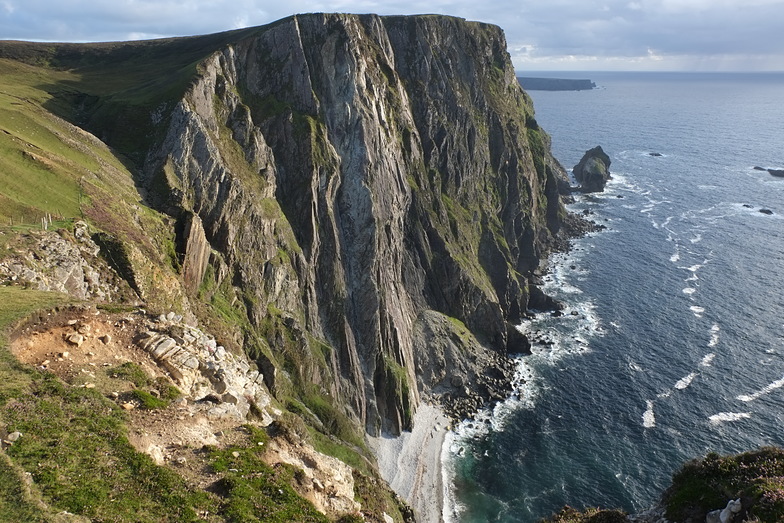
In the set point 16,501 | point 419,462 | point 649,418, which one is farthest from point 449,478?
point 16,501

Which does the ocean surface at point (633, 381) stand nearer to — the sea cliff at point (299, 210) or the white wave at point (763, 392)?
the white wave at point (763, 392)

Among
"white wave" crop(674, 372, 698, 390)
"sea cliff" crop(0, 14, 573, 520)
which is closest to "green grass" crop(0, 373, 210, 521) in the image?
"sea cliff" crop(0, 14, 573, 520)

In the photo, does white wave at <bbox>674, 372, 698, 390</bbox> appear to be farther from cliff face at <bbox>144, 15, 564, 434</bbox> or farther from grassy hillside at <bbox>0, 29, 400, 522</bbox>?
grassy hillside at <bbox>0, 29, 400, 522</bbox>

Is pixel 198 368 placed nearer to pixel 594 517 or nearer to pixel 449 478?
pixel 594 517

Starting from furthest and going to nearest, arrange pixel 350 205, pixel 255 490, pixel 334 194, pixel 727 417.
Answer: pixel 350 205 < pixel 334 194 < pixel 727 417 < pixel 255 490

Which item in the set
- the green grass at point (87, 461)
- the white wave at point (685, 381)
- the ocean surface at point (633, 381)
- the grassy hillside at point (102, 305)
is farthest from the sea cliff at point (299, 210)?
the white wave at point (685, 381)

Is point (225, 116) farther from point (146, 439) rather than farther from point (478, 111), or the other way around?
point (478, 111)
